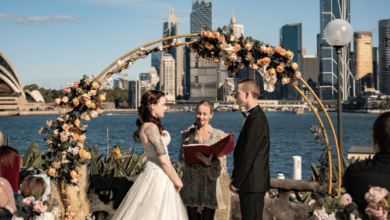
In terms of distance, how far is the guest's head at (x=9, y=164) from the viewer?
10.8 ft

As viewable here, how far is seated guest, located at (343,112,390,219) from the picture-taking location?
7.94 ft

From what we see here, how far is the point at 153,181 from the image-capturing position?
410cm

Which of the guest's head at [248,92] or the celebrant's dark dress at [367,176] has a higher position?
the guest's head at [248,92]

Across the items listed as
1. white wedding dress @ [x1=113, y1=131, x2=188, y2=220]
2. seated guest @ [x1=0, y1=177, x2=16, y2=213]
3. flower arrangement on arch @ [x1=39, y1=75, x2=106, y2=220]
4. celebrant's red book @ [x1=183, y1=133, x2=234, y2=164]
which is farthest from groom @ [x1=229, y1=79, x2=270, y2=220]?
flower arrangement on arch @ [x1=39, y1=75, x2=106, y2=220]

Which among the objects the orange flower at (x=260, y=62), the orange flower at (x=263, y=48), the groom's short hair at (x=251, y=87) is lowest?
the groom's short hair at (x=251, y=87)

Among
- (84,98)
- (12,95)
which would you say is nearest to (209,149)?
(84,98)

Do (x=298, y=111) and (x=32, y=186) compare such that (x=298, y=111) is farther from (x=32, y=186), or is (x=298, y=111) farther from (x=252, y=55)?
(x=32, y=186)

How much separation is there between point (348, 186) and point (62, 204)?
4.01m

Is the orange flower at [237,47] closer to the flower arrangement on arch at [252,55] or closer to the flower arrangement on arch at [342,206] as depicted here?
the flower arrangement on arch at [252,55]

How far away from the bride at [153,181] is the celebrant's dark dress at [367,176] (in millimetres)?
1915

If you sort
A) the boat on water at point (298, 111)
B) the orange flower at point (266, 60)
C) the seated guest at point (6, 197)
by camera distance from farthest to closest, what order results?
the boat on water at point (298, 111), the orange flower at point (266, 60), the seated guest at point (6, 197)

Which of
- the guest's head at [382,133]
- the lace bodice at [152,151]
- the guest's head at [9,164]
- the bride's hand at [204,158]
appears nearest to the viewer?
the guest's head at [382,133]

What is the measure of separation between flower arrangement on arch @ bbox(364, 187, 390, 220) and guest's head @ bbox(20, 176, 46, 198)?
2756 millimetres

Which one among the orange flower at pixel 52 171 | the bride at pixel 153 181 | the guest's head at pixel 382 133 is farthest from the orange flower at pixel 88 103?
the guest's head at pixel 382 133
